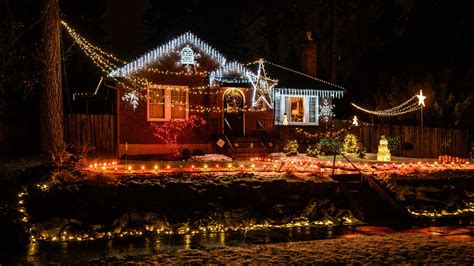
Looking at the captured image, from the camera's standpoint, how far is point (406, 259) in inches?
389

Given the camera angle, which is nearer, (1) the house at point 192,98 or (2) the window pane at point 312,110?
(1) the house at point 192,98

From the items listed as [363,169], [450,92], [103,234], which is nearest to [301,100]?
[450,92]

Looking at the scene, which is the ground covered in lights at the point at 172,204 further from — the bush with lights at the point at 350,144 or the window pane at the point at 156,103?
the bush with lights at the point at 350,144

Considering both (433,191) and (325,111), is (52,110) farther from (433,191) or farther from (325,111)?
(325,111)

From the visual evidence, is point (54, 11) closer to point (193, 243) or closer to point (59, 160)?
point (59, 160)

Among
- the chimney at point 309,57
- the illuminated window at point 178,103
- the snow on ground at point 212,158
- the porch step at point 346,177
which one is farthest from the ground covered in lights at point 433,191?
the chimney at point 309,57

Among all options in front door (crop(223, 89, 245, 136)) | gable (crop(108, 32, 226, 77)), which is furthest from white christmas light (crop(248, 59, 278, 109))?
gable (crop(108, 32, 226, 77))

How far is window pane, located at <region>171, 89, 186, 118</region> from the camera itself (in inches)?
969

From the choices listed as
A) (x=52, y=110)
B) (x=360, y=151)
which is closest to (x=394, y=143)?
(x=360, y=151)

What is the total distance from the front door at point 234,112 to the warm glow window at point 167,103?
1.97m

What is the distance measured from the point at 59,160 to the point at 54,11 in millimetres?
5588

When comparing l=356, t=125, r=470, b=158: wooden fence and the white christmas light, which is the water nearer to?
the white christmas light

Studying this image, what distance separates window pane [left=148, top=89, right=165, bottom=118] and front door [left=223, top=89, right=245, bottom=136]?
2.92 meters

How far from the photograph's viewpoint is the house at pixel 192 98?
23.9 meters
